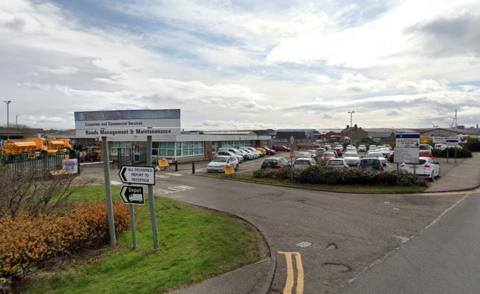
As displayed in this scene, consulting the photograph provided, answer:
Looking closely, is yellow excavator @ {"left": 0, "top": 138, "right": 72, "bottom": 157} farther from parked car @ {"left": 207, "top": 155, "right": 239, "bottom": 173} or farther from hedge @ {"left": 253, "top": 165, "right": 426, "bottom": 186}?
hedge @ {"left": 253, "top": 165, "right": 426, "bottom": 186}

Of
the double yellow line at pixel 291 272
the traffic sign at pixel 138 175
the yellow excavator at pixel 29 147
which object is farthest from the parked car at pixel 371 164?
the yellow excavator at pixel 29 147

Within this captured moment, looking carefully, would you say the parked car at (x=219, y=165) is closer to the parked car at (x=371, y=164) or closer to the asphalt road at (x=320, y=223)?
the asphalt road at (x=320, y=223)

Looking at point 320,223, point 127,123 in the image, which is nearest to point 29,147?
point 127,123

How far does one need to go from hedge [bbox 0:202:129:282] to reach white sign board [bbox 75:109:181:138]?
199 centimetres

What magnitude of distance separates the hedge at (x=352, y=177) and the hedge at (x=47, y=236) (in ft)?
40.7

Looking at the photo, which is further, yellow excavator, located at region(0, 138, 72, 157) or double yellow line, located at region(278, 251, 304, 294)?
yellow excavator, located at region(0, 138, 72, 157)

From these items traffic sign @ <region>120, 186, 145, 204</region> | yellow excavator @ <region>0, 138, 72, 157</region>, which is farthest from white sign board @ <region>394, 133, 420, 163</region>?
yellow excavator @ <region>0, 138, 72, 157</region>

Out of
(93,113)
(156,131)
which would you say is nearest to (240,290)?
(156,131)

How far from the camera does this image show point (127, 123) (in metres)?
8.14

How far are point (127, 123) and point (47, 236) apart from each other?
9.38ft

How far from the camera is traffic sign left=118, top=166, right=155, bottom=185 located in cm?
769

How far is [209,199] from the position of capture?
15.5 m

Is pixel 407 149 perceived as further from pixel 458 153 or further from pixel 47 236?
pixel 458 153

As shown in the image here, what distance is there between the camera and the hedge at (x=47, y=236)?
6156 millimetres
